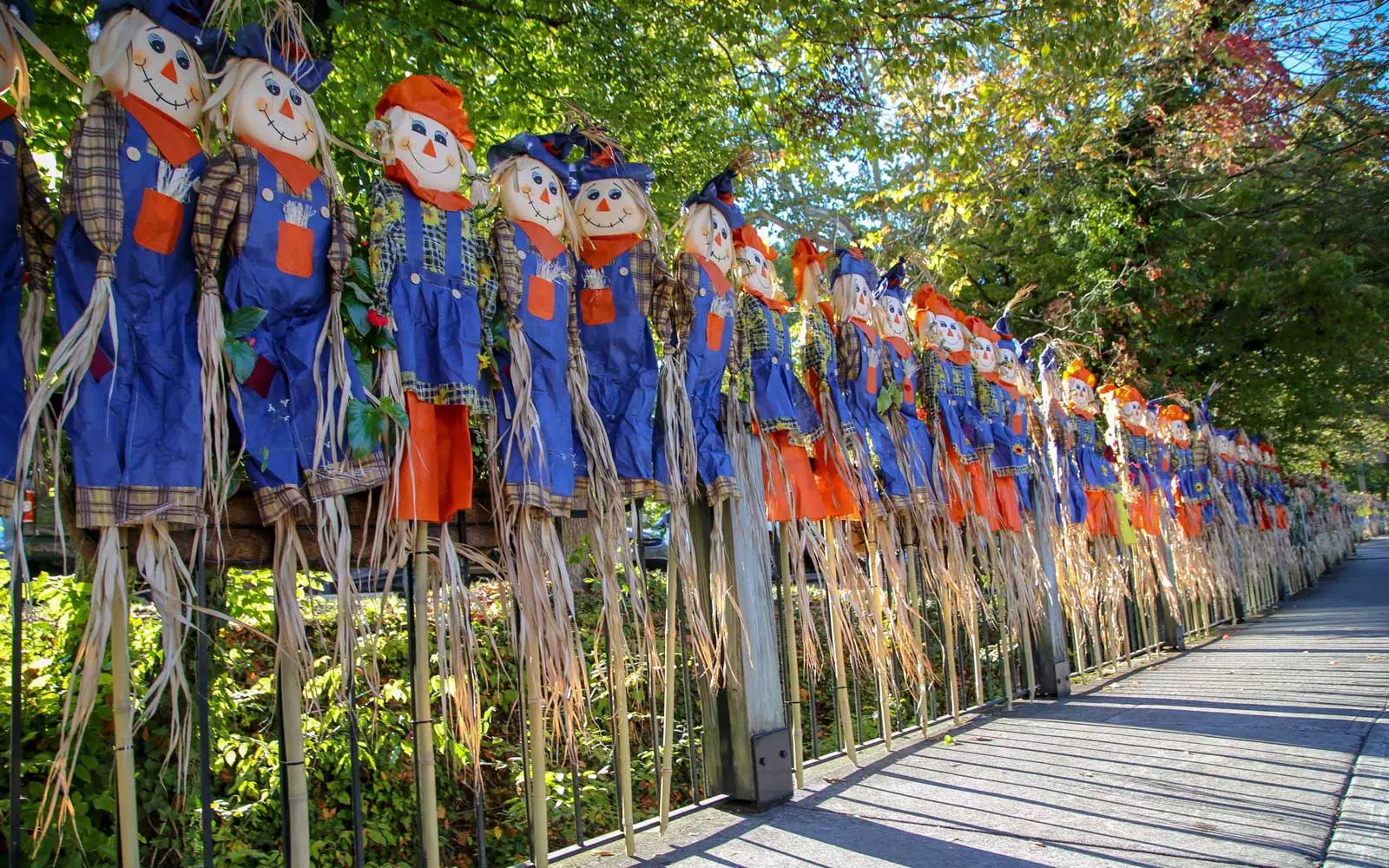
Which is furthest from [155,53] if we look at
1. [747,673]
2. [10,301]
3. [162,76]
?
[747,673]

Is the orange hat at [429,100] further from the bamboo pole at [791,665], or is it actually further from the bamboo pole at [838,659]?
the bamboo pole at [838,659]

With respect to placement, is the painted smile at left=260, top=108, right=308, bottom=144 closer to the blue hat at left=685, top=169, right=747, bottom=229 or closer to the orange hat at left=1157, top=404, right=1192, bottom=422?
the blue hat at left=685, top=169, right=747, bottom=229

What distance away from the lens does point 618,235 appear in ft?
8.83

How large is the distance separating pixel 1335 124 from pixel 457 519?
8.79 meters

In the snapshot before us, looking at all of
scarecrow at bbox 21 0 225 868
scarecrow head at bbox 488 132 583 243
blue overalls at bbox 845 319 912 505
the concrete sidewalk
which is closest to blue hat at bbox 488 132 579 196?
scarecrow head at bbox 488 132 583 243

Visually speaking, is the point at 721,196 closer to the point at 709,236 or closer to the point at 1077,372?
the point at 709,236

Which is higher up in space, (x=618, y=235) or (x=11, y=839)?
(x=618, y=235)

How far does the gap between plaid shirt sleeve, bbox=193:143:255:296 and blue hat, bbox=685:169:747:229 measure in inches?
56.8

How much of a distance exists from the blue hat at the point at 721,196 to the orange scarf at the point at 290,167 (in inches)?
49.7

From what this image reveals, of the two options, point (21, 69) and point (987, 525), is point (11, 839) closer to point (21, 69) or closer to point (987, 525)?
point (21, 69)

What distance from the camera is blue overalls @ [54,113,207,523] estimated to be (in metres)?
1.72

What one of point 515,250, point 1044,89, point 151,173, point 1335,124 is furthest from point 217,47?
point 1335,124

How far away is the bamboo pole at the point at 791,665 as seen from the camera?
316 centimetres

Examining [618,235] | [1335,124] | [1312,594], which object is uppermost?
[1335,124]
